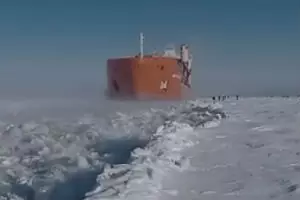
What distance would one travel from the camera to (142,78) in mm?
24016

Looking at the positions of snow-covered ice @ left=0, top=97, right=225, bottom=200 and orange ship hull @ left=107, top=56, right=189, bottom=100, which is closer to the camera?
snow-covered ice @ left=0, top=97, right=225, bottom=200

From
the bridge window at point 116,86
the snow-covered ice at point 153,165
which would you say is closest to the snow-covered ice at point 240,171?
the snow-covered ice at point 153,165

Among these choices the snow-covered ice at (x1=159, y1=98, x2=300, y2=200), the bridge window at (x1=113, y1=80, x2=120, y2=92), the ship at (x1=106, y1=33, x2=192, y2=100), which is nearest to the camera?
the snow-covered ice at (x1=159, y1=98, x2=300, y2=200)

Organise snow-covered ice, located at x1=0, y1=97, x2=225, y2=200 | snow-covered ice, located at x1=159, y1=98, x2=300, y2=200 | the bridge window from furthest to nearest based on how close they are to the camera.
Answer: the bridge window, snow-covered ice, located at x1=0, y1=97, x2=225, y2=200, snow-covered ice, located at x1=159, y1=98, x2=300, y2=200

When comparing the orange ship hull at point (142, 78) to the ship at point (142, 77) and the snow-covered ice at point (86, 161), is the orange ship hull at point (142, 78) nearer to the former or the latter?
the ship at point (142, 77)

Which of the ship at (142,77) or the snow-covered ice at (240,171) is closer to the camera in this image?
the snow-covered ice at (240,171)

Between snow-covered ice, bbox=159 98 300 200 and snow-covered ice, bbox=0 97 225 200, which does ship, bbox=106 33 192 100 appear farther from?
snow-covered ice, bbox=159 98 300 200

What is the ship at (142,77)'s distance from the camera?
24062 mm

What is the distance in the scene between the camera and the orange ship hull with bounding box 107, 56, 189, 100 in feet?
78.9

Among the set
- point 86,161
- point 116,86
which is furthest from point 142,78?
point 86,161

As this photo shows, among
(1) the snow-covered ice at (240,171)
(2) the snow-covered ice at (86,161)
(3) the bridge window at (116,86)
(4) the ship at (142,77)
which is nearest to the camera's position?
(1) the snow-covered ice at (240,171)

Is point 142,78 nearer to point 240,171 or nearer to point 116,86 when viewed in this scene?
point 116,86

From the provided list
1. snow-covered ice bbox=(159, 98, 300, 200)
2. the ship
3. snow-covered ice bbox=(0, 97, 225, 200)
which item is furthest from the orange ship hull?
snow-covered ice bbox=(159, 98, 300, 200)

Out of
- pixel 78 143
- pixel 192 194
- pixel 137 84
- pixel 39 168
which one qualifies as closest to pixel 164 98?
pixel 137 84
